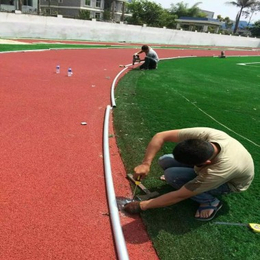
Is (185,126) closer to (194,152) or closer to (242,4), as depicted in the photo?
(194,152)

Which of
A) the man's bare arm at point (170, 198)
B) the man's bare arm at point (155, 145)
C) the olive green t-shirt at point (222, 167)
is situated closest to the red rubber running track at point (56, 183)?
the man's bare arm at point (170, 198)

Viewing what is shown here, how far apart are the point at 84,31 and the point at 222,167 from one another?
28411mm

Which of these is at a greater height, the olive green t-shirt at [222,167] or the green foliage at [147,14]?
the green foliage at [147,14]

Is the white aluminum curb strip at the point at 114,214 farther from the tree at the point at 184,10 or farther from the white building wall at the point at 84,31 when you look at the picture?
the tree at the point at 184,10

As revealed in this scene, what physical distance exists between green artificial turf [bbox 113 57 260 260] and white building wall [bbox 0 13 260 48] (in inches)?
646

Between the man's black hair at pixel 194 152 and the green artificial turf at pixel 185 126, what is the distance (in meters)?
0.87

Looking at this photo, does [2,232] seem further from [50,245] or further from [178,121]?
[178,121]

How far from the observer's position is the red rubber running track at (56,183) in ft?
8.44

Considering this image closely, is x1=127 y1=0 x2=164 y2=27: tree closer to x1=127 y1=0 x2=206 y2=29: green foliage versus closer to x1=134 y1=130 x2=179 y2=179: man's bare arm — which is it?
x1=127 y1=0 x2=206 y2=29: green foliage

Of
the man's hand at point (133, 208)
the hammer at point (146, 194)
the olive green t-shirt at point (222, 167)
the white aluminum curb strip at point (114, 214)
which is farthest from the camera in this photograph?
the hammer at point (146, 194)

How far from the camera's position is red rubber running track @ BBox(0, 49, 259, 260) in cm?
257

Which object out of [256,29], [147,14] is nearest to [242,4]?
[256,29]

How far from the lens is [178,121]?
598cm

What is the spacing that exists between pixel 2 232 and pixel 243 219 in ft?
8.80
